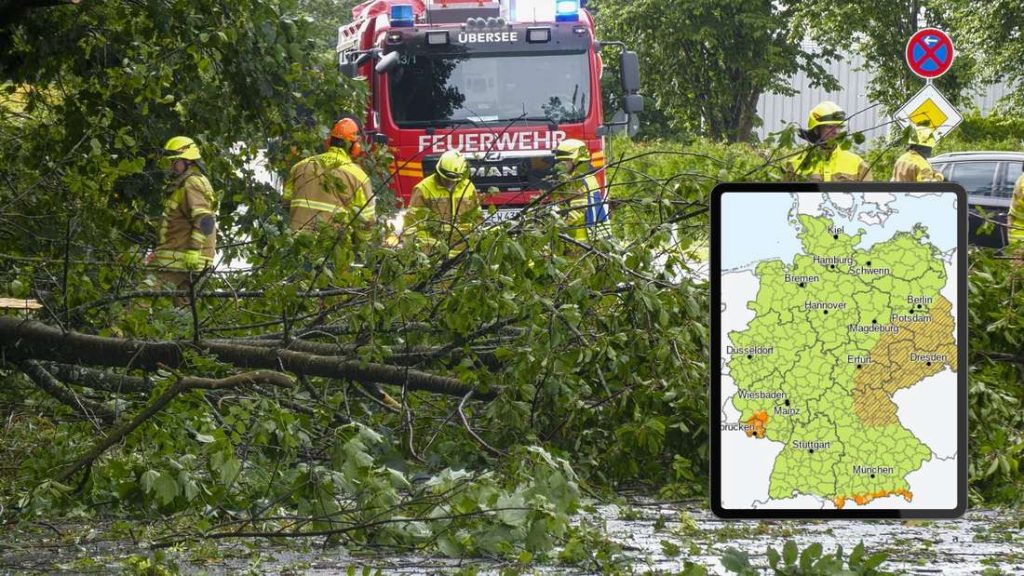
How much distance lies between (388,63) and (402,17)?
0.60 metres

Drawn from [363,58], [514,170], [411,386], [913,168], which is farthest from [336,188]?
[363,58]

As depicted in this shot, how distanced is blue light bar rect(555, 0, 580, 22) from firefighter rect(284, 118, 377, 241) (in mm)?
5363

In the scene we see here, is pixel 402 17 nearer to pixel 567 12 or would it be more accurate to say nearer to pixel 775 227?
pixel 567 12

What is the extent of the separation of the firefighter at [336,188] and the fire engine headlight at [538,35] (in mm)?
5070

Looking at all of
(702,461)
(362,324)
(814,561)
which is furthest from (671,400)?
(814,561)

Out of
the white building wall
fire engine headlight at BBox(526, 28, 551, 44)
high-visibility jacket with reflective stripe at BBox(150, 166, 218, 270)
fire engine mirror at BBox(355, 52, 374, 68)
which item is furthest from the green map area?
the white building wall

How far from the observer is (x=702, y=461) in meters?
5.43

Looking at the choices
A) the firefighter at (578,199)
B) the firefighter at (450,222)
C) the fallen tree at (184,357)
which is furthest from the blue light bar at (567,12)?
the fallen tree at (184,357)

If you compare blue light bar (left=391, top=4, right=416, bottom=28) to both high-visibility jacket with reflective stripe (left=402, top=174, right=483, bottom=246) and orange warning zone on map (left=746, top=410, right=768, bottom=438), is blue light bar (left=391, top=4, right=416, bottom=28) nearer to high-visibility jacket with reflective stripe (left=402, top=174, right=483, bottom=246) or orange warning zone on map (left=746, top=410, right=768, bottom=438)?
high-visibility jacket with reflective stripe (left=402, top=174, right=483, bottom=246)

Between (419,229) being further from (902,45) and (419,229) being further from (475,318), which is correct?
(902,45)

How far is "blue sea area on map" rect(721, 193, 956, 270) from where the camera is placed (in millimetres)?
2713

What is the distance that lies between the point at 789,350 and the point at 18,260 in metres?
4.32

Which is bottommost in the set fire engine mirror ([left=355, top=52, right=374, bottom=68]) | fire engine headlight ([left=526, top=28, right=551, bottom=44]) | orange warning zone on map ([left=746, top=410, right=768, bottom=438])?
orange warning zone on map ([left=746, top=410, right=768, bottom=438])

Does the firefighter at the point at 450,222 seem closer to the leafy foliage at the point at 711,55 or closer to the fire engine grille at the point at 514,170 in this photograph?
the fire engine grille at the point at 514,170
